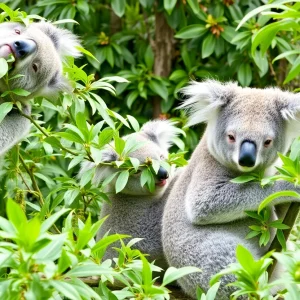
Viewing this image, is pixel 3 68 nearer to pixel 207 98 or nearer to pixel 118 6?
pixel 207 98

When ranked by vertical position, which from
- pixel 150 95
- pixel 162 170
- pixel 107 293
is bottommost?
pixel 150 95

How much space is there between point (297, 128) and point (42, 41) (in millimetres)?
1642

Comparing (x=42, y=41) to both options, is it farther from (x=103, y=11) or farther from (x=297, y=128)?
(x=103, y=11)

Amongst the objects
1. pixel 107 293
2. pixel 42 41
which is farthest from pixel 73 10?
pixel 107 293

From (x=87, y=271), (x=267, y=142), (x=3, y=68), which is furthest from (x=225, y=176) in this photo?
(x=87, y=271)

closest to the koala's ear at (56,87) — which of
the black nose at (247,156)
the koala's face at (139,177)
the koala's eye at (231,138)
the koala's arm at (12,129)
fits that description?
the koala's arm at (12,129)

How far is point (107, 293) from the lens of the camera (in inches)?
121

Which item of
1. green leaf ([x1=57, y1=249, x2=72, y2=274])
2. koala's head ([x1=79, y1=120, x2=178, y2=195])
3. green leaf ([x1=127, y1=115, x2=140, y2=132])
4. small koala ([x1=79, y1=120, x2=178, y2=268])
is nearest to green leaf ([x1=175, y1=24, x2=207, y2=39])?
koala's head ([x1=79, y1=120, x2=178, y2=195])

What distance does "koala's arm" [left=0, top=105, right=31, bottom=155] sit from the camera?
427 centimetres

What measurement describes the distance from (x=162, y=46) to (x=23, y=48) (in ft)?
12.0

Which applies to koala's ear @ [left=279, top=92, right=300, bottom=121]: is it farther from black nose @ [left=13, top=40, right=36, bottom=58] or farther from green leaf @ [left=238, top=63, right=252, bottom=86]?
green leaf @ [left=238, top=63, right=252, bottom=86]

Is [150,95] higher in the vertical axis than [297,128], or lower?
lower

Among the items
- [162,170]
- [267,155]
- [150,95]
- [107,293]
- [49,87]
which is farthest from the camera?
[150,95]

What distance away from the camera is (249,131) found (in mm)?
3951
